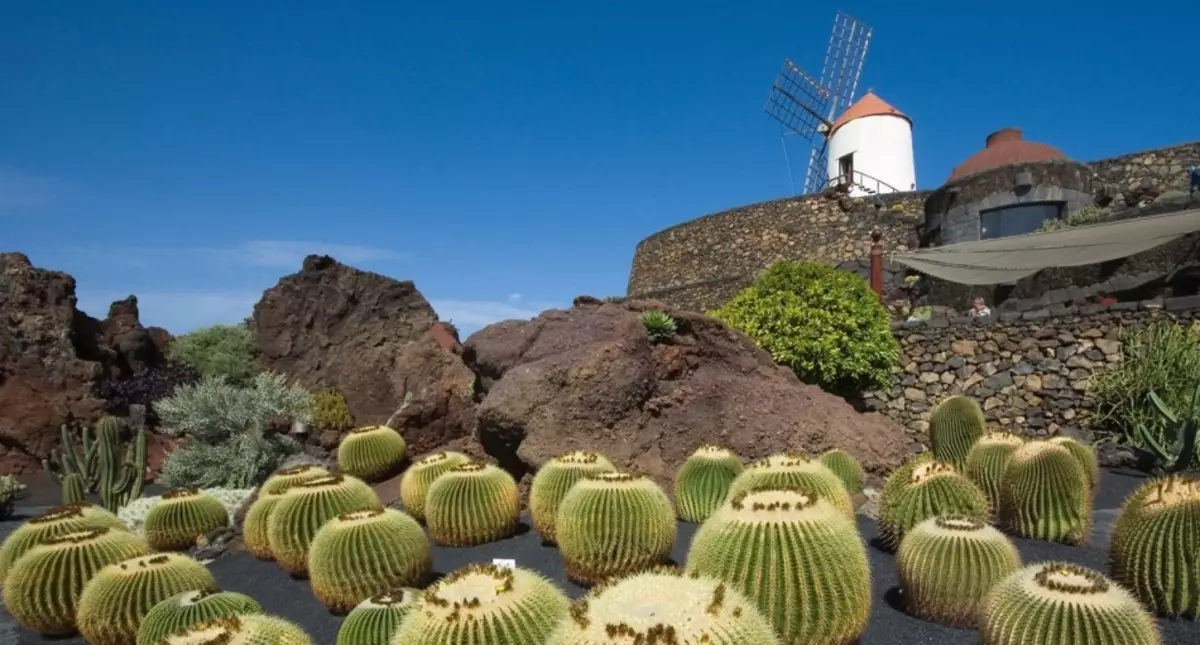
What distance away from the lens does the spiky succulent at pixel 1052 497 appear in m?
5.68

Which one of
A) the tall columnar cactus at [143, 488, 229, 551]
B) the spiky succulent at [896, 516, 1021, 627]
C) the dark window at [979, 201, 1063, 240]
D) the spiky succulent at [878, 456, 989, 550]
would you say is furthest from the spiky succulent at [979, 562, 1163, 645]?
the dark window at [979, 201, 1063, 240]

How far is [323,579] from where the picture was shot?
5055 mm

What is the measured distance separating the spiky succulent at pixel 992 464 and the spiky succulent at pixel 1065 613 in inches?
105

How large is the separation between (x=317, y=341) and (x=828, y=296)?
9.01 metres

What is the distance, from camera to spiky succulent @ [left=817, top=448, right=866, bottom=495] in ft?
23.1

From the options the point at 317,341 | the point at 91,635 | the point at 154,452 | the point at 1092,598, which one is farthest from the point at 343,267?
the point at 1092,598

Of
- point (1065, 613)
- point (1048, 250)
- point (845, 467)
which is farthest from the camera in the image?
point (1048, 250)

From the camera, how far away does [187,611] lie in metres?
4.41

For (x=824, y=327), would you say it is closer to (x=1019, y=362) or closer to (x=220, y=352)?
(x=1019, y=362)

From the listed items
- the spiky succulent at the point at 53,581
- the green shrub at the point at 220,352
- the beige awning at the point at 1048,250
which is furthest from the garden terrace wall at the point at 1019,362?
the green shrub at the point at 220,352

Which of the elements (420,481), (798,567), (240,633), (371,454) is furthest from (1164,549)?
(371,454)

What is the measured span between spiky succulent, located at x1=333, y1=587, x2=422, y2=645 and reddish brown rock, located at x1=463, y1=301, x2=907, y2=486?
10.2ft

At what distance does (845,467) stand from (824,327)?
4493mm

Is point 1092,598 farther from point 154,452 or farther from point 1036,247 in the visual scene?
point 154,452
